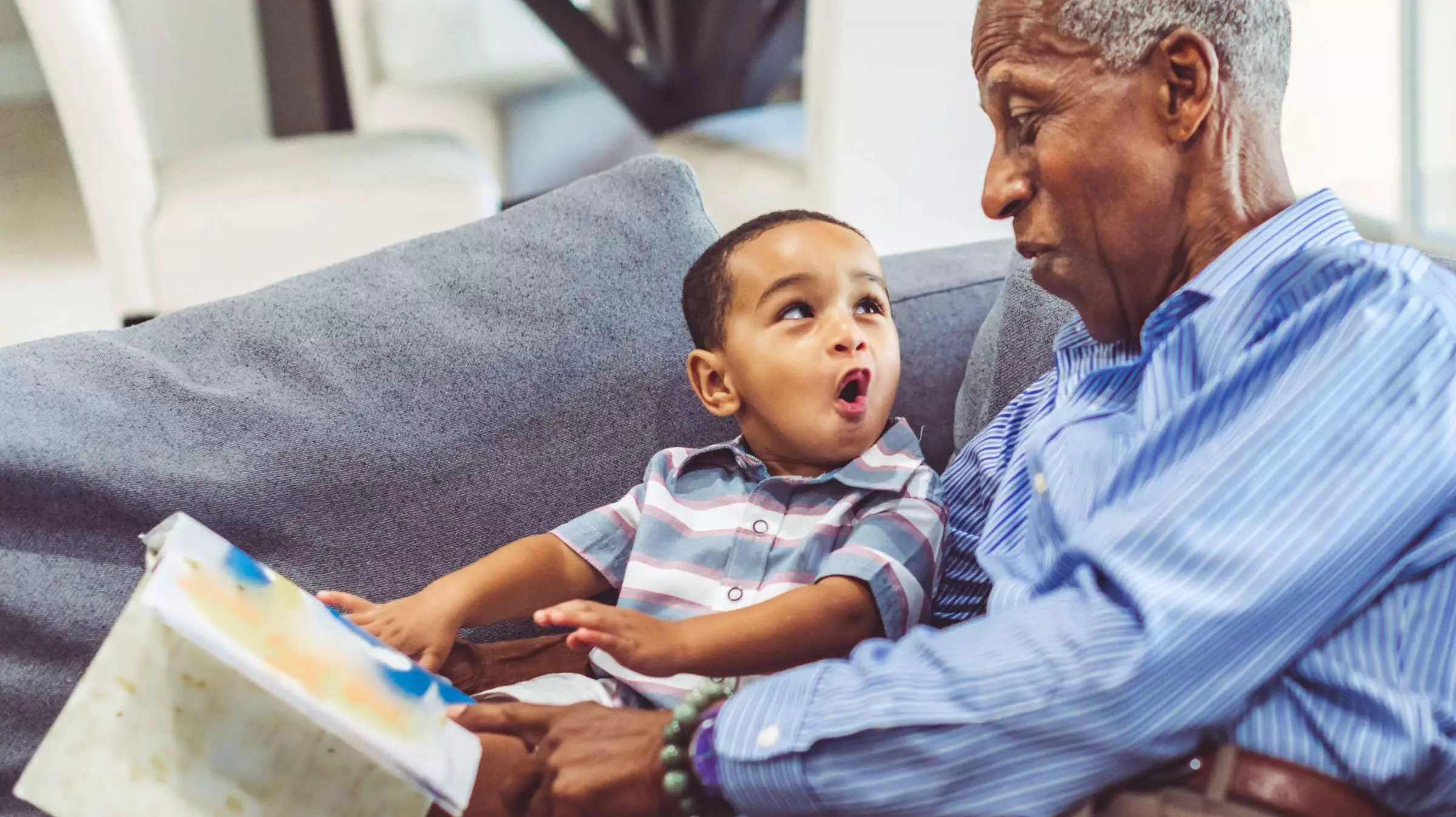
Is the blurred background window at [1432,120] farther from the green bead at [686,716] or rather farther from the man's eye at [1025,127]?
the green bead at [686,716]

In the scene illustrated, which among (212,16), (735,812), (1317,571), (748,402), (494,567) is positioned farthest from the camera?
(212,16)

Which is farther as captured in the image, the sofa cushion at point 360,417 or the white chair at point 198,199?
the white chair at point 198,199

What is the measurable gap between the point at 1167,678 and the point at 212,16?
11.5 ft

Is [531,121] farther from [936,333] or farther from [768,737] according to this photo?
[768,737]

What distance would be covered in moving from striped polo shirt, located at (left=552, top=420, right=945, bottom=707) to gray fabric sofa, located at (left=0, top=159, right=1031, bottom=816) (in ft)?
0.36

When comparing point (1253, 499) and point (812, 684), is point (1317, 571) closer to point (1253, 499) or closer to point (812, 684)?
point (1253, 499)

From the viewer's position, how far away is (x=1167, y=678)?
0.82 meters

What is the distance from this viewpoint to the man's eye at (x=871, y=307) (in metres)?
1.37

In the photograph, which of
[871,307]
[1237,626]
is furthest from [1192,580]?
[871,307]

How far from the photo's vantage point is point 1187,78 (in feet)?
3.30

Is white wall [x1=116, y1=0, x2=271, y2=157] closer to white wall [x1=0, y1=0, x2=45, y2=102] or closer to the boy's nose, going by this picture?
white wall [x1=0, y1=0, x2=45, y2=102]

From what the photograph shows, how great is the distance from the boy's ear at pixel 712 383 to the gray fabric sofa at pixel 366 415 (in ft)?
0.19

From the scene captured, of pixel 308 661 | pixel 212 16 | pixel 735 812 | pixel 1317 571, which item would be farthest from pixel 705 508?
pixel 212 16

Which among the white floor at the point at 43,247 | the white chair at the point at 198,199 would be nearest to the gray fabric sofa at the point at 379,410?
the white chair at the point at 198,199
